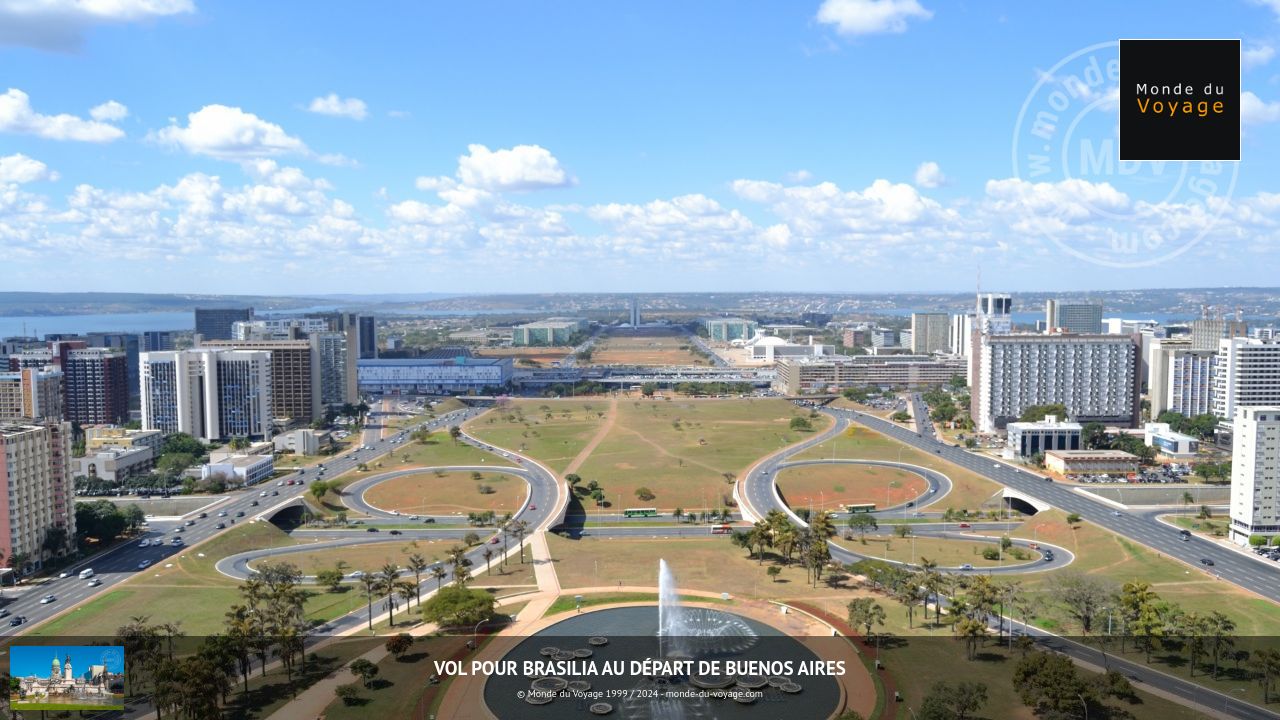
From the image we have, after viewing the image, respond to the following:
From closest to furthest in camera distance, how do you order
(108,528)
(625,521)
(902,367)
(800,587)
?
1. (800,587)
2. (108,528)
3. (625,521)
4. (902,367)

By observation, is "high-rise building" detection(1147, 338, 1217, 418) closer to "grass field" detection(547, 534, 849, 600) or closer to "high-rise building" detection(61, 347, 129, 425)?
"grass field" detection(547, 534, 849, 600)

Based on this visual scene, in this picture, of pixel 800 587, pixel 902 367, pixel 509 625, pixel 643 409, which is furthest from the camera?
pixel 902 367

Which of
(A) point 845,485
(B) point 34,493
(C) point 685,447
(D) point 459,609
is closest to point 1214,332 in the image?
(A) point 845,485

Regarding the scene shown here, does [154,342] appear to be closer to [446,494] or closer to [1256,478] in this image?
[446,494]

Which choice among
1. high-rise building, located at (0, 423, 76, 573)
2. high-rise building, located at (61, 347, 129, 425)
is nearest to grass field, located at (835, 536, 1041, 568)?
high-rise building, located at (0, 423, 76, 573)

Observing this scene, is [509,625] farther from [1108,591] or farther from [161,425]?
[161,425]

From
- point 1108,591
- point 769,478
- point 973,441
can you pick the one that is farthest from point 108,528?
point 973,441
